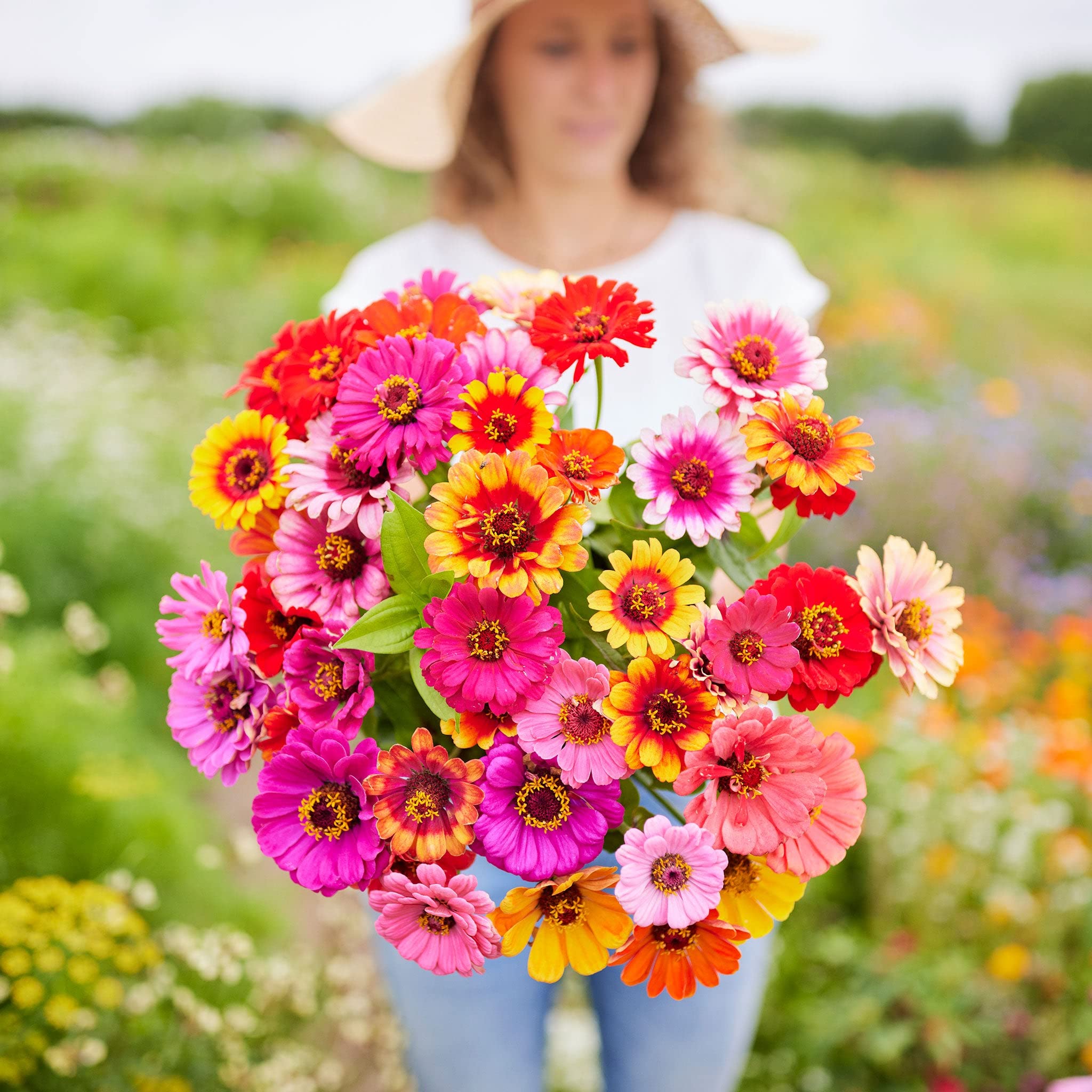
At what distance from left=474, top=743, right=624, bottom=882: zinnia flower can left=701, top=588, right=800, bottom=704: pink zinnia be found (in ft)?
0.35

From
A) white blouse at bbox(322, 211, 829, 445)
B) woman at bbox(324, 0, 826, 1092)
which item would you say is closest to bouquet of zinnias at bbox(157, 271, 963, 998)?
woman at bbox(324, 0, 826, 1092)

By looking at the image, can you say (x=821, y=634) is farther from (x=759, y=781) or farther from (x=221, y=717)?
(x=221, y=717)

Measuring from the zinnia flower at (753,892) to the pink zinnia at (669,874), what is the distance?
6 cm

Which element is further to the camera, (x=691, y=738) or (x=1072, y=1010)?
(x=1072, y=1010)

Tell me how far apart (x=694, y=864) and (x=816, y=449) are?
0.92ft

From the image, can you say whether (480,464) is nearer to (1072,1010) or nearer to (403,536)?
(403,536)

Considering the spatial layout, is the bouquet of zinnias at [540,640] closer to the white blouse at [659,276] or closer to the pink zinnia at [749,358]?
the pink zinnia at [749,358]

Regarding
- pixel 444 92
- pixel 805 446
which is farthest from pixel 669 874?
pixel 444 92

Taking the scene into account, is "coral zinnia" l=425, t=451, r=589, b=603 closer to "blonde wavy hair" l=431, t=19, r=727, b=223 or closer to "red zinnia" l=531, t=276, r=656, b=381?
"red zinnia" l=531, t=276, r=656, b=381

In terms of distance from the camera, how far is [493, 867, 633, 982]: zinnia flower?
60cm

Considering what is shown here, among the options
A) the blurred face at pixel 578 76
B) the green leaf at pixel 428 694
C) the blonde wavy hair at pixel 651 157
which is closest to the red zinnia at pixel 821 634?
the green leaf at pixel 428 694

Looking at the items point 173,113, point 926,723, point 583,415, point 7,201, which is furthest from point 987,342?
point 173,113

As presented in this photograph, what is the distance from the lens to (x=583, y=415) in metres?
1.33

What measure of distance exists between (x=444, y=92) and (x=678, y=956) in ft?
4.60
